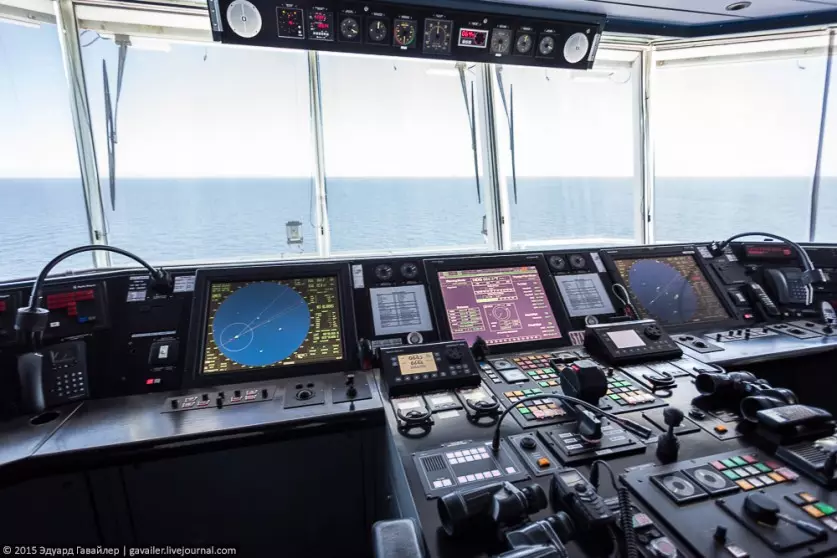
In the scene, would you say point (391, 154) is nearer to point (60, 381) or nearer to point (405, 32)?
point (405, 32)

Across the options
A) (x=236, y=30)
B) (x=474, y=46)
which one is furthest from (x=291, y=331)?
(x=474, y=46)

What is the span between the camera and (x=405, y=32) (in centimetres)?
184

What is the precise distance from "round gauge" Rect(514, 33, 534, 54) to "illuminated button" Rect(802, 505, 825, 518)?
196 cm

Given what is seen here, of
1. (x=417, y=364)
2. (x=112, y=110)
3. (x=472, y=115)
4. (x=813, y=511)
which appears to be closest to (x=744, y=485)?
(x=813, y=511)

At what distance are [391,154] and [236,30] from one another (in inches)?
156

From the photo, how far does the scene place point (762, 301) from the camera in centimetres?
227

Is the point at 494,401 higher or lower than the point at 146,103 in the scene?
lower

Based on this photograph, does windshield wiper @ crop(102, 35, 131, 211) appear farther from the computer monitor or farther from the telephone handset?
the telephone handset

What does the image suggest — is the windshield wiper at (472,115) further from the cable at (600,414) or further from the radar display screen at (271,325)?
the cable at (600,414)

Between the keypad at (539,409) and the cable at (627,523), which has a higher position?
the cable at (627,523)

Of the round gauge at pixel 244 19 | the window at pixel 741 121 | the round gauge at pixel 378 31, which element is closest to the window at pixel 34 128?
the round gauge at pixel 244 19

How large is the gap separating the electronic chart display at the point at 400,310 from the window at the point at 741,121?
1.92 m

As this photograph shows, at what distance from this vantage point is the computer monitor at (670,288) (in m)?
2.13

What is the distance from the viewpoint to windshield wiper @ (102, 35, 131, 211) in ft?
7.95
